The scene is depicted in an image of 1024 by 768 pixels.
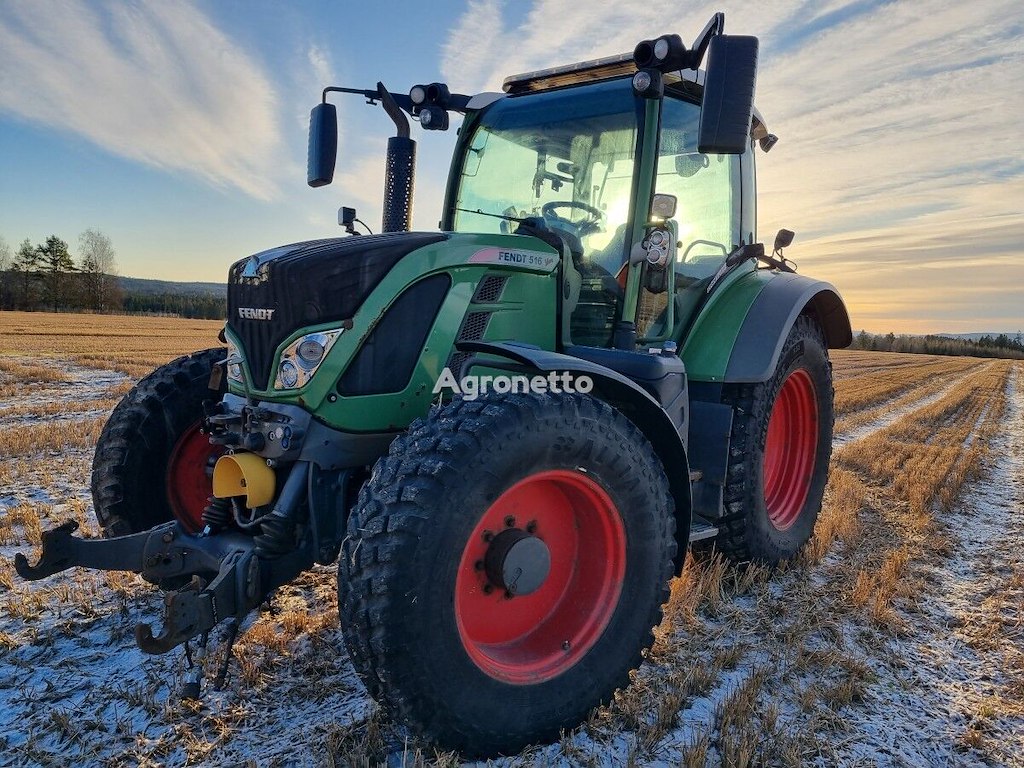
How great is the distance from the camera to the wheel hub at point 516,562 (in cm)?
243

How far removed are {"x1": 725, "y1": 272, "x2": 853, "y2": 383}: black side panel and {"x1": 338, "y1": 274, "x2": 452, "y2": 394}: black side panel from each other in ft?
5.54

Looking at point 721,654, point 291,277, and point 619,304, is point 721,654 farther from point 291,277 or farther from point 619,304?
point 291,277

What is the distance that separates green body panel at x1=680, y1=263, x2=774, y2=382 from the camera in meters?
3.76

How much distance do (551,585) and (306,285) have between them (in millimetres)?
1503

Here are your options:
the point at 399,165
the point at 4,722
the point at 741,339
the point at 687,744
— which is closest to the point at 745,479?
the point at 741,339

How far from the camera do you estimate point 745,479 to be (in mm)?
3857

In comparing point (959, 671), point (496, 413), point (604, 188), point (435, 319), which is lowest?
point (959, 671)

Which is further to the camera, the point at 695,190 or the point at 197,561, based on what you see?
the point at 695,190

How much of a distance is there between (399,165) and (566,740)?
117 inches

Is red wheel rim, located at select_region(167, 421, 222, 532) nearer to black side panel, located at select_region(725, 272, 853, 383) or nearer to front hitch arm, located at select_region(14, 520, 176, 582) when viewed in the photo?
front hitch arm, located at select_region(14, 520, 176, 582)

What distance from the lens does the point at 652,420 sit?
2.95 metres

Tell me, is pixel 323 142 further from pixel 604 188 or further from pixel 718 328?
pixel 718 328

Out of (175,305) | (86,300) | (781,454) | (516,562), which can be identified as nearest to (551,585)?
(516,562)

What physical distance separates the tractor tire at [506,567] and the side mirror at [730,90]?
3.73 feet
